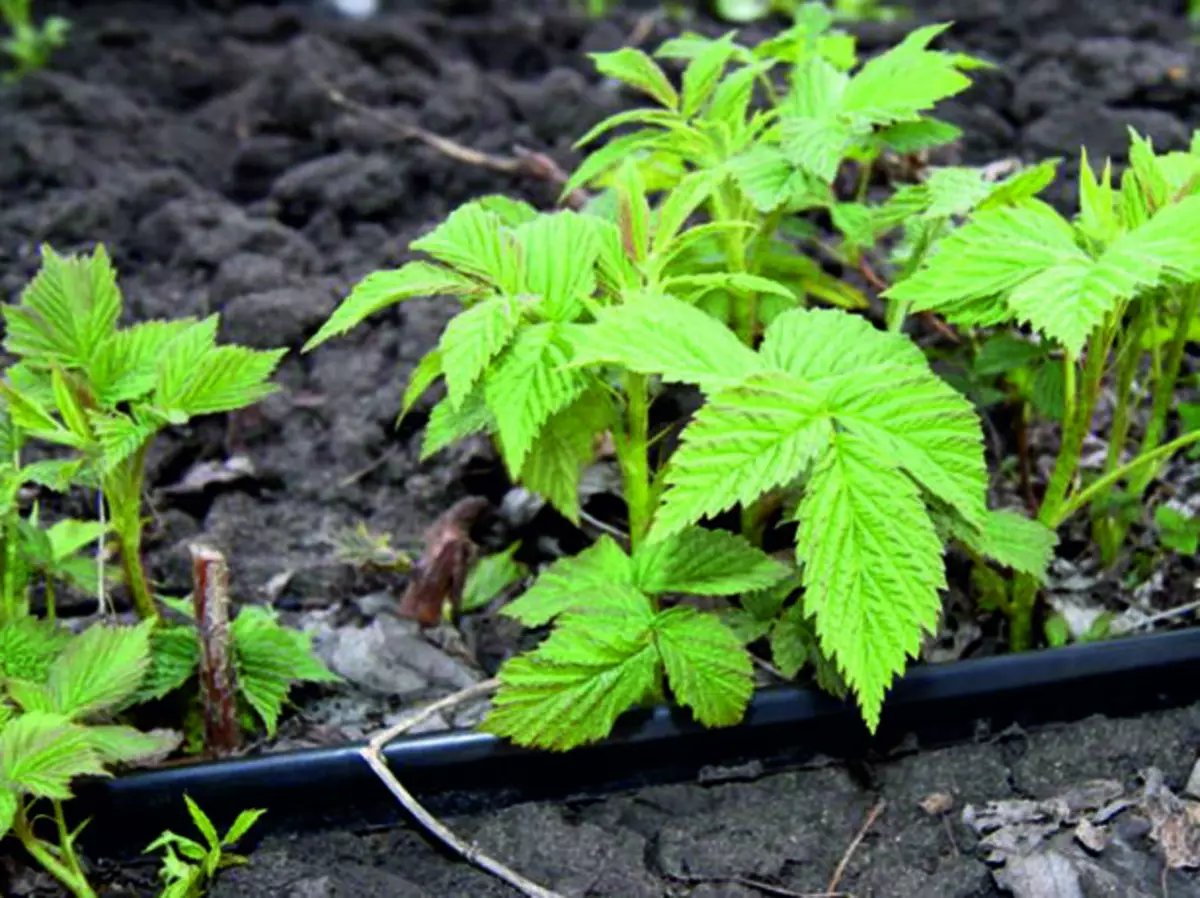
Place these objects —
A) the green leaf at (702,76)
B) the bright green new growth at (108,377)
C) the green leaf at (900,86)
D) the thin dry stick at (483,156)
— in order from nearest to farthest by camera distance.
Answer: the bright green new growth at (108,377) < the green leaf at (900,86) < the green leaf at (702,76) < the thin dry stick at (483,156)

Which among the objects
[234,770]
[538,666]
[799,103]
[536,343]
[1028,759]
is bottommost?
[1028,759]

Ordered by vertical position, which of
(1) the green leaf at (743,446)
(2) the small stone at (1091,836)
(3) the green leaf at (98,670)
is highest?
(1) the green leaf at (743,446)

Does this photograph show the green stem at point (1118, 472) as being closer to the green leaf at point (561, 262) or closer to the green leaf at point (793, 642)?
the green leaf at point (793, 642)

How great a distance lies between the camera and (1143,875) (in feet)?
5.00

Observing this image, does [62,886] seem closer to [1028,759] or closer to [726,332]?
[726,332]

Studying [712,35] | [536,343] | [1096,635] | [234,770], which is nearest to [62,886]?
[234,770]

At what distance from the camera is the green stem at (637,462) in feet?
5.25

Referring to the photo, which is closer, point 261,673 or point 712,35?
point 261,673

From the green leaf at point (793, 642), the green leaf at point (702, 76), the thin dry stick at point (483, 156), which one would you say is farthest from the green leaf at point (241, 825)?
the thin dry stick at point (483, 156)

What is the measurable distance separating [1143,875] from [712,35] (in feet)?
7.32

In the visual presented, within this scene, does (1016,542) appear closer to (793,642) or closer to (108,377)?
(793,642)

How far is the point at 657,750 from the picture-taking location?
65.3 inches

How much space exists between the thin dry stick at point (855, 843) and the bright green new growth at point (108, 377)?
789 mm

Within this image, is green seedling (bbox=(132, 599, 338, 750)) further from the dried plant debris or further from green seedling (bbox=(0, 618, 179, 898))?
the dried plant debris
